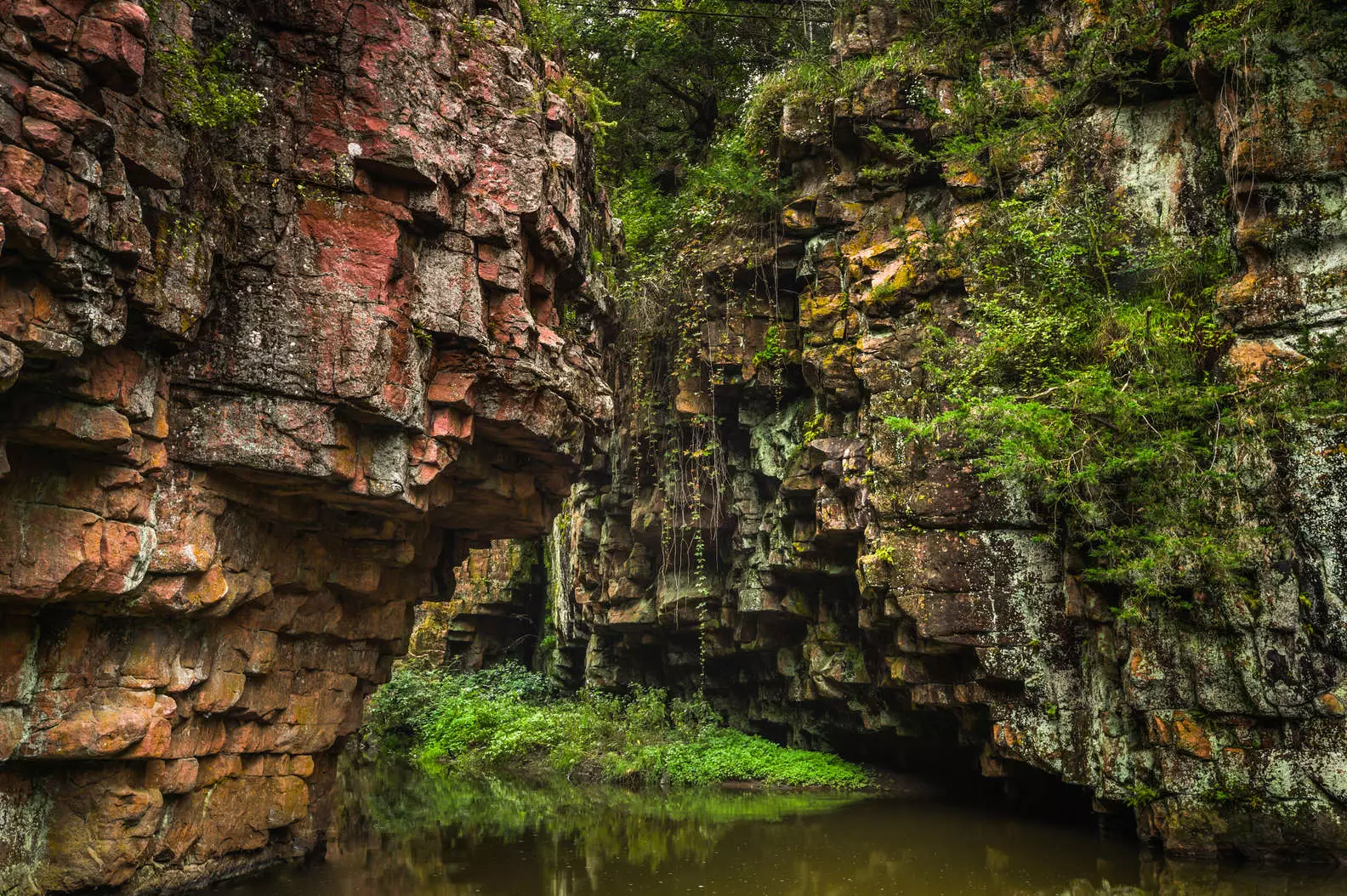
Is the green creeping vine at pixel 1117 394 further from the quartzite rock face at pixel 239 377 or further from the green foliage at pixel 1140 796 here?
the quartzite rock face at pixel 239 377

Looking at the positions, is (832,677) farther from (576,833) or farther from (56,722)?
(56,722)

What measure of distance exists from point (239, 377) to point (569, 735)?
13.0 m

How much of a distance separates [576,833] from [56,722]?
7.02 meters

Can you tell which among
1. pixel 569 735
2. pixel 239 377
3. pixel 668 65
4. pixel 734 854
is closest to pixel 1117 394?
pixel 734 854

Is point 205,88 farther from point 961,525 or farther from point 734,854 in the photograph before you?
point 734,854

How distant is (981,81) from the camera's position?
13719 mm

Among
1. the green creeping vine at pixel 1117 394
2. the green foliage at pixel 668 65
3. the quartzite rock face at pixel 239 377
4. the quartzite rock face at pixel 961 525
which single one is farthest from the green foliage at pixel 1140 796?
the green foliage at pixel 668 65

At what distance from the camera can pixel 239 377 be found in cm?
863

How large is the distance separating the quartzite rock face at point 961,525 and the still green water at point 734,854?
82cm

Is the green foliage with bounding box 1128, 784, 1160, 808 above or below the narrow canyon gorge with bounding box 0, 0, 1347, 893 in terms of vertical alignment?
below

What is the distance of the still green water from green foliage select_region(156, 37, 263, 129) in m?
7.43

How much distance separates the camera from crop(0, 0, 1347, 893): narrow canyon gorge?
24.9ft

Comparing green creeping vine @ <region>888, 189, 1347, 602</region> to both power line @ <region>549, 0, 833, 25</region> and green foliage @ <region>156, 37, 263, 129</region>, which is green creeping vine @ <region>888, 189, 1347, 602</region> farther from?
green foliage @ <region>156, 37, 263, 129</region>

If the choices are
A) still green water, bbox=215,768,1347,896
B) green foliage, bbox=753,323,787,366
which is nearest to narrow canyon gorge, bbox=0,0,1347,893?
still green water, bbox=215,768,1347,896
